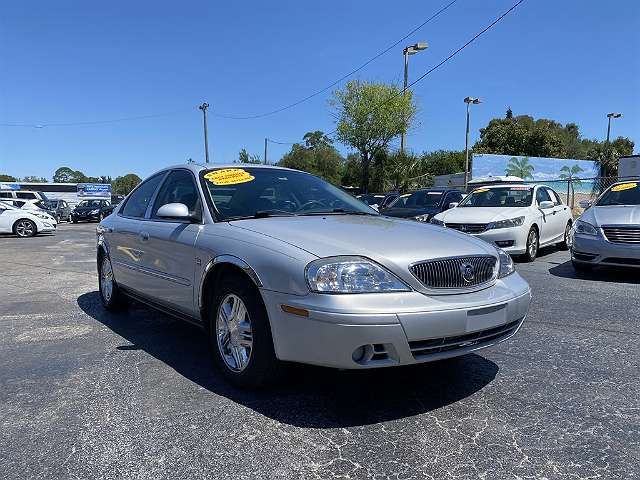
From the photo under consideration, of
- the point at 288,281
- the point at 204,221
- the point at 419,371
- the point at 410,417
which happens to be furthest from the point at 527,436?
the point at 204,221

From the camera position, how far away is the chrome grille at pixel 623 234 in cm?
716

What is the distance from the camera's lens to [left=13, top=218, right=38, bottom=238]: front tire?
734 inches

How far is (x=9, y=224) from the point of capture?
60.6ft

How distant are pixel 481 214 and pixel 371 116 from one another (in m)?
28.8

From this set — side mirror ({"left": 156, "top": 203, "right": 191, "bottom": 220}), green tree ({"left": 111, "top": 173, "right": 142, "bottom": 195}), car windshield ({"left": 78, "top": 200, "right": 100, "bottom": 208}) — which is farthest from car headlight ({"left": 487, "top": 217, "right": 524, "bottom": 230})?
green tree ({"left": 111, "top": 173, "right": 142, "bottom": 195})

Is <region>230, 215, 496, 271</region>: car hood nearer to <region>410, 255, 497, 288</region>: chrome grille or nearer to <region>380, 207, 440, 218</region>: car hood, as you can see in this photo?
<region>410, 255, 497, 288</region>: chrome grille

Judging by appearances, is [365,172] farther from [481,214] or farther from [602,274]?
[602,274]

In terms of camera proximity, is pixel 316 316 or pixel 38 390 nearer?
pixel 316 316

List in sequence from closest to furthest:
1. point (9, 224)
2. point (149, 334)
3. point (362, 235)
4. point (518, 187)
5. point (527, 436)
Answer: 1. point (527, 436)
2. point (362, 235)
3. point (149, 334)
4. point (518, 187)
5. point (9, 224)

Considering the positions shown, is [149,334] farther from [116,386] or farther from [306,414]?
[306,414]

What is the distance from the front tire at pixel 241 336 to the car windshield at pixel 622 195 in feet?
23.7

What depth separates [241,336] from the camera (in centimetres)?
331

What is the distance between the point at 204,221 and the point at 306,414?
1.56 m

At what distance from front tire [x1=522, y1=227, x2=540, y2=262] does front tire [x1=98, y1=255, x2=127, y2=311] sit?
684 centimetres
